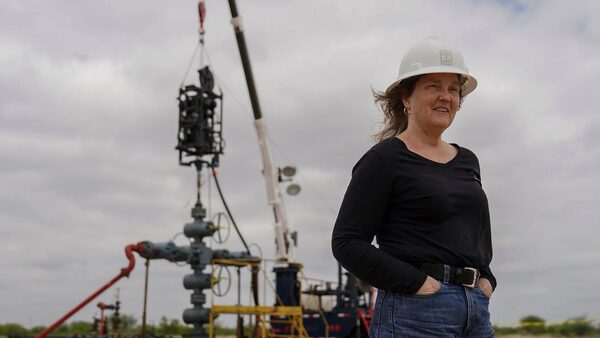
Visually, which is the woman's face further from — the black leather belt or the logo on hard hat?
the black leather belt

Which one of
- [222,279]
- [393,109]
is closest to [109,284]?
[222,279]

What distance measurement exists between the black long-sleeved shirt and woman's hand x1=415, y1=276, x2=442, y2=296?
8 centimetres

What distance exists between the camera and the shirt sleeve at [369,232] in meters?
2.62

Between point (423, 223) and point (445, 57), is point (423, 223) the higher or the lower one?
the lower one

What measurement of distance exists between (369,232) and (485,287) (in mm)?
515

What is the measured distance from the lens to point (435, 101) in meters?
2.94

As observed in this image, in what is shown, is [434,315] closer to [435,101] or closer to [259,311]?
[435,101]

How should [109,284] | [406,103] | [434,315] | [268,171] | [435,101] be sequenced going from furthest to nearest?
[268,171] → [109,284] → [406,103] → [435,101] → [434,315]

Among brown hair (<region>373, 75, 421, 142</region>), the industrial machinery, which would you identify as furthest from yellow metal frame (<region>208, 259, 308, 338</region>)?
brown hair (<region>373, 75, 421, 142</region>)

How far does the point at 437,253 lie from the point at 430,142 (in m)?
0.52

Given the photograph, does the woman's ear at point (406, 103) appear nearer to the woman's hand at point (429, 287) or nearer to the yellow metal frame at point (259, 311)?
the woman's hand at point (429, 287)

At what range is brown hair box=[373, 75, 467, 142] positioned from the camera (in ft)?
10.2

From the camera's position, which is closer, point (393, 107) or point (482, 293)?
point (482, 293)

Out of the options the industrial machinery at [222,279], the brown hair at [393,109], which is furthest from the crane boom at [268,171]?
the brown hair at [393,109]
